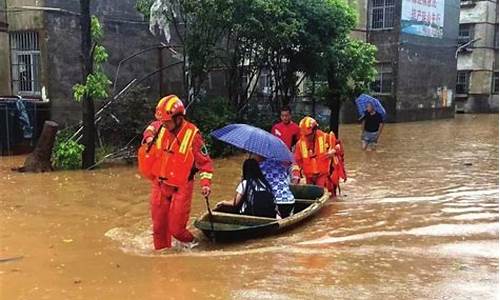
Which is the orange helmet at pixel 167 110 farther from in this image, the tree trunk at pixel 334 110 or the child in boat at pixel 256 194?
the tree trunk at pixel 334 110

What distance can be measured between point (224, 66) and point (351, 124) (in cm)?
1207

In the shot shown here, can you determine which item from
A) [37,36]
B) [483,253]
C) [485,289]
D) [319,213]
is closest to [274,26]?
[37,36]

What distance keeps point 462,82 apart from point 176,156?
3660 centimetres

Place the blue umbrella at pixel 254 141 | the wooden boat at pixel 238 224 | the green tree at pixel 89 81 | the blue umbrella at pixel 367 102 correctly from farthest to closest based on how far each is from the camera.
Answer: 1. the blue umbrella at pixel 367 102
2. the green tree at pixel 89 81
3. the blue umbrella at pixel 254 141
4. the wooden boat at pixel 238 224

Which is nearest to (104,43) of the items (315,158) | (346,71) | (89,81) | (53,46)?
(53,46)

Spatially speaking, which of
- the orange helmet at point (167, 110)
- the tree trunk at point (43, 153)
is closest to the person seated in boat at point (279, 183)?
the orange helmet at point (167, 110)

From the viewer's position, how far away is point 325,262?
233 inches

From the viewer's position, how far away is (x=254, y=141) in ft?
22.3

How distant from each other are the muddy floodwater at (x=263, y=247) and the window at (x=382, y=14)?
17.6m

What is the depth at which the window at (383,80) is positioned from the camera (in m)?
28.9

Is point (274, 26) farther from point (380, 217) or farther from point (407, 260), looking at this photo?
point (407, 260)

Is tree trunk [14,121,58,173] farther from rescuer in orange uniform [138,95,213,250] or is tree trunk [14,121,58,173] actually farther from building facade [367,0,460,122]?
building facade [367,0,460,122]

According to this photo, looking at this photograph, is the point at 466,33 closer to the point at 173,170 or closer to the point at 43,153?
the point at 43,153

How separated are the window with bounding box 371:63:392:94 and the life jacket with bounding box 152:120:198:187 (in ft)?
78.0
